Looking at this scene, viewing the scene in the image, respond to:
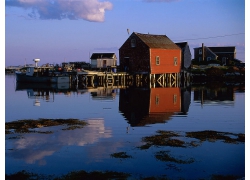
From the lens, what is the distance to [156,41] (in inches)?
2223

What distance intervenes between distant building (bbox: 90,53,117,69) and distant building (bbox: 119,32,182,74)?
20.2 metres

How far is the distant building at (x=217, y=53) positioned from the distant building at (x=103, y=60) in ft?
79.1

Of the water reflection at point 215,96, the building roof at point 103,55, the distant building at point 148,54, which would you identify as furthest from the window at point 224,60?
the water reflection at point 215,96

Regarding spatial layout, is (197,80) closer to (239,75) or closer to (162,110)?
(239,75)

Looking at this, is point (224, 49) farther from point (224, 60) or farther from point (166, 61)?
point (166, 61)

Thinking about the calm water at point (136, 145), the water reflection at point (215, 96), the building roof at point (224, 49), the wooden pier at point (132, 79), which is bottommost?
the calm water at point (136, 145)

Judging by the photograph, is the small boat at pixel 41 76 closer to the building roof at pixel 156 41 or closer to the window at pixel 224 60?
the building roof at pixel 156 41

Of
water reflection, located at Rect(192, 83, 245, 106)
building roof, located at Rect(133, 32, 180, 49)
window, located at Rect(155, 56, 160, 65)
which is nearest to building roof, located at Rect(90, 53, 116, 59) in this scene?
building roof, located at Rect(133, 32, 180, 49)

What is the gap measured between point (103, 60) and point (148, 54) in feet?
90.2

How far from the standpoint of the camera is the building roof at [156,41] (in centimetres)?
5397

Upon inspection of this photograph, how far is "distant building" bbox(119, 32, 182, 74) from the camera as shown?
53.5 meters

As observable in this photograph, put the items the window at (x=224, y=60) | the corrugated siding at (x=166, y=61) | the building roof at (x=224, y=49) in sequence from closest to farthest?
the corrugated siding at (x=166, y=61) < the window at (x=224, y=60) < the building roof at (x=224, y=49)

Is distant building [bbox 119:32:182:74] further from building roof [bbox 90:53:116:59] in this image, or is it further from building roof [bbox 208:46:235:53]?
building roof [bbox 208:46:235:53]

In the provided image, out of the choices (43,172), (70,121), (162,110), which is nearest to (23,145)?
(43,172)
